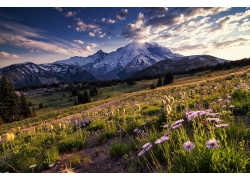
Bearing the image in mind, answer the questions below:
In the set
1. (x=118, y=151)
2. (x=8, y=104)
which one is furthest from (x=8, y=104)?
(x=118, y=151)

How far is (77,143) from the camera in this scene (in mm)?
4691

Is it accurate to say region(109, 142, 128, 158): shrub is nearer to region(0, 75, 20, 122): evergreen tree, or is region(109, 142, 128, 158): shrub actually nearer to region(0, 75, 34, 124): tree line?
region(0, 75, 34, 124): tree line

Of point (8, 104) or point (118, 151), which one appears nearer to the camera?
point (118, 151)

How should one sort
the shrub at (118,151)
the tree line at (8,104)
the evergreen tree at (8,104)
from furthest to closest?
the evergreen tree at (8,104), the tree line at (8,104), the shrub at (118,151)

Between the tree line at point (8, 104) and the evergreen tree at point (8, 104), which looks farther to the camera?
the evergreen tree at point (8, 104)

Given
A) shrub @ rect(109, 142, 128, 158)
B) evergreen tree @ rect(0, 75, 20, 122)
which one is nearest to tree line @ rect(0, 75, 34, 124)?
evergreen tree @ rect(0, 75, 20, 122)

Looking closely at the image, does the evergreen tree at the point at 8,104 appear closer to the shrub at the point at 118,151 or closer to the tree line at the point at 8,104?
the tree line at the point at 8,104

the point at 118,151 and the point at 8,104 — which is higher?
the point at 118,151

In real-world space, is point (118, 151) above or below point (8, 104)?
above

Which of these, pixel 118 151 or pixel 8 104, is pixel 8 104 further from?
pixel 118 151

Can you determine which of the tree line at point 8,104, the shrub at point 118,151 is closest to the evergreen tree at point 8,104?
the tree line at point 8,104
